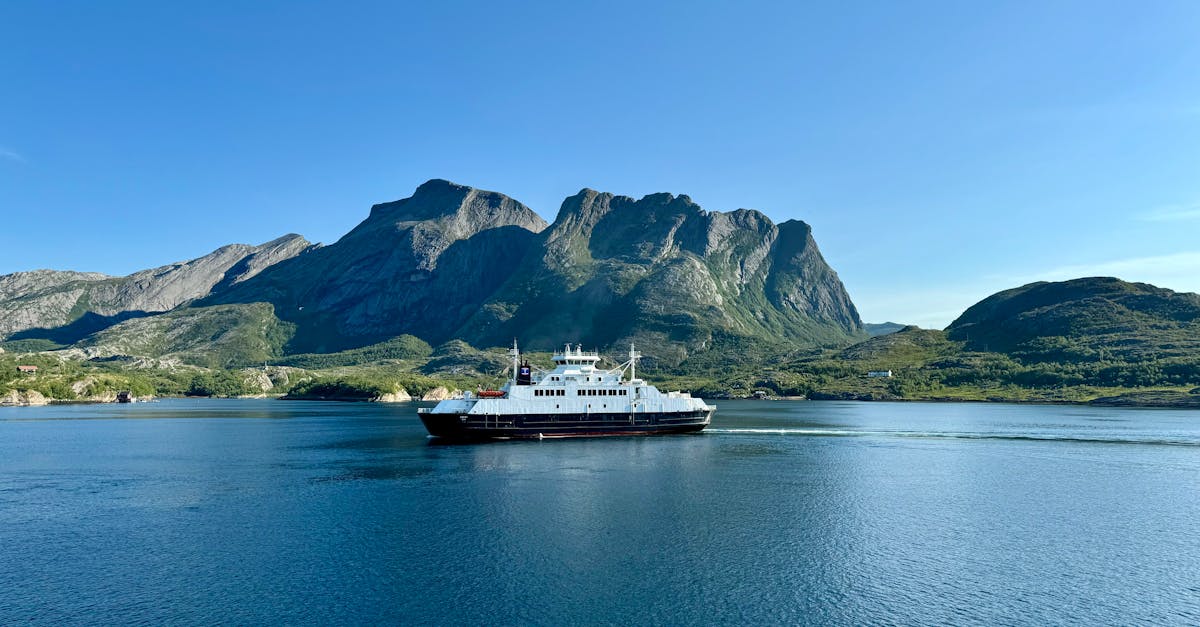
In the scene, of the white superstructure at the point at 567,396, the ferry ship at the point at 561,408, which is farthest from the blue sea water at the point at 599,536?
the white superstructure at the point at 567,396

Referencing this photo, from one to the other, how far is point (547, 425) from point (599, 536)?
6081 centimetres

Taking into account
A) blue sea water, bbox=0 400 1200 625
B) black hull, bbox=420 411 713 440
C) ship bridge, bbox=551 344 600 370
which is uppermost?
ship bridge, bbox=551 344 600 370

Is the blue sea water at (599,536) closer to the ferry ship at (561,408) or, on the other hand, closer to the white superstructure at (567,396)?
the ferry ship at (561,408)

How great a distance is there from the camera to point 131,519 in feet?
178

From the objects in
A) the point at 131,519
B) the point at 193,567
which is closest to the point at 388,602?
the point at 193,567

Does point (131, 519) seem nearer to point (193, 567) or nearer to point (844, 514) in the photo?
point (193, 567)

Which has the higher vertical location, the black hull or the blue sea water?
the black hull

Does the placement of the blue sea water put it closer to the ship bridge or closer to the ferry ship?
the ferry ship

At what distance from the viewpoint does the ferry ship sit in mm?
106375

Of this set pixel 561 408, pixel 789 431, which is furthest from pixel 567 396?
pixel 789 431

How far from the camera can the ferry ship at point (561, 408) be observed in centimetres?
10638

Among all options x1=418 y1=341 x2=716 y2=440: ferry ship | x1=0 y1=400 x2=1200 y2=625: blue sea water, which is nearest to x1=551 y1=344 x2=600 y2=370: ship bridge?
x1=418 y1=341 x2=716 y2=440: ferry ship

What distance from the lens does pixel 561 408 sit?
11006 centimetres

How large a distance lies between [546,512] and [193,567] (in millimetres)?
25562
